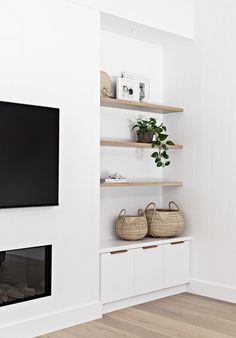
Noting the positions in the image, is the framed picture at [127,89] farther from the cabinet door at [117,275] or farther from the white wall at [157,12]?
the cabinet door at [117,275]

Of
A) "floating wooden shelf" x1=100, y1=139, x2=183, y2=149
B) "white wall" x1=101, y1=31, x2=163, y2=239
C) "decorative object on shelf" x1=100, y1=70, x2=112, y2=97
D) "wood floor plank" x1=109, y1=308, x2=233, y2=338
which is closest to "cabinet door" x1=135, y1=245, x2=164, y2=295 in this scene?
"wood floor plank" x1=109, y1=308, x2=233, y2=338

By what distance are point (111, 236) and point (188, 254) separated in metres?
0.81

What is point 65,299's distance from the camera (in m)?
3.66

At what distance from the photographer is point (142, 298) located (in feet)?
14.1

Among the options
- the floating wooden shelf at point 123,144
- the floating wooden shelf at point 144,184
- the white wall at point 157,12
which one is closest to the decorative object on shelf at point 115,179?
the floating wooden shelf at point 144,184

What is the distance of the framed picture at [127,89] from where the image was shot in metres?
4.40

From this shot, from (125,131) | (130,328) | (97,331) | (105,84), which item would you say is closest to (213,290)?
(130,328)

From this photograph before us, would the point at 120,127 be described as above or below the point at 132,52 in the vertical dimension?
below

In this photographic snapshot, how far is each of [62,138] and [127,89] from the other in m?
1.11

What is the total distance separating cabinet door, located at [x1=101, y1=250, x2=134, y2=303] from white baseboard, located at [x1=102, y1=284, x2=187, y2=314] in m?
0.08

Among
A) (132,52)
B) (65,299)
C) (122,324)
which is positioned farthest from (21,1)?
(122,324)

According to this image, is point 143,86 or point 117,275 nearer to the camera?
point 117,275

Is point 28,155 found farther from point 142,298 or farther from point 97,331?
point 142,298

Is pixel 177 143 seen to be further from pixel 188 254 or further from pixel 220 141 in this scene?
pixel 188 254
